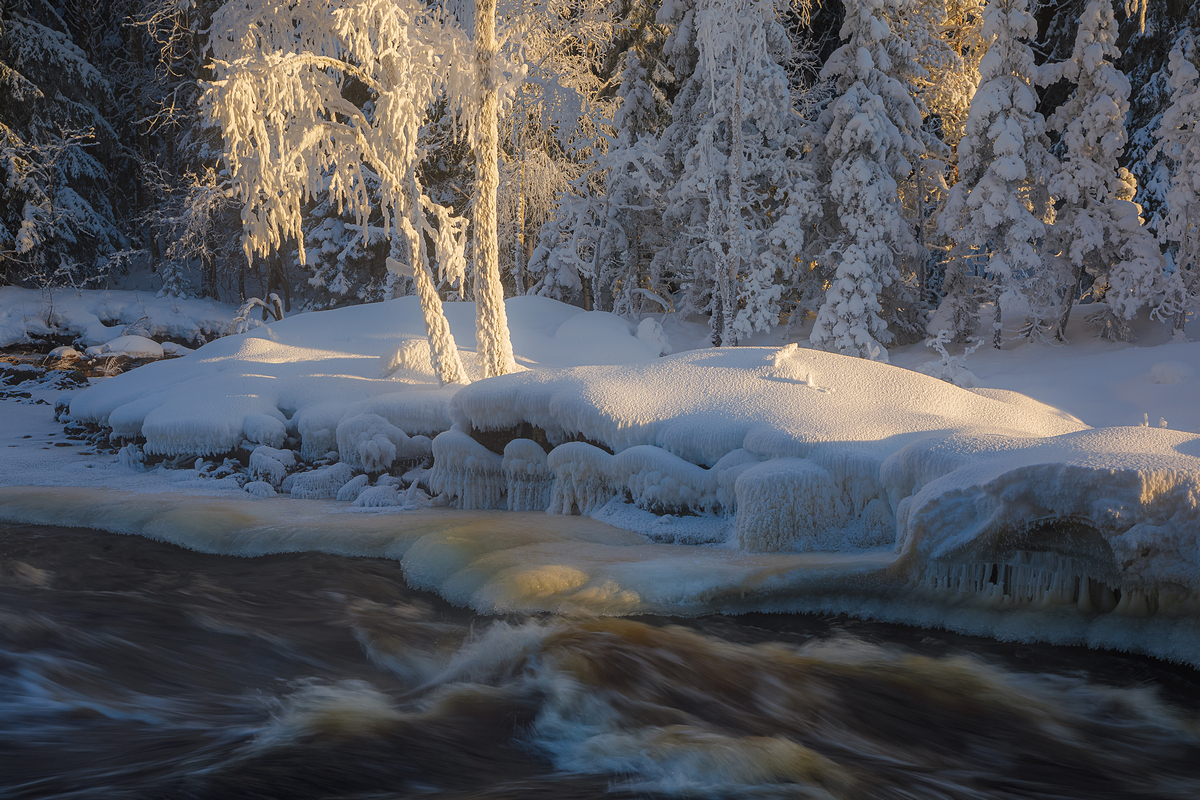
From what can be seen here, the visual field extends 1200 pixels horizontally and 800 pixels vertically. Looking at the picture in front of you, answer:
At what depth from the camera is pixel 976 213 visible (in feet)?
51.3

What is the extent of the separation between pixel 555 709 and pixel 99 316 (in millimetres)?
22901

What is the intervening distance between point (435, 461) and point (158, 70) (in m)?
22.0

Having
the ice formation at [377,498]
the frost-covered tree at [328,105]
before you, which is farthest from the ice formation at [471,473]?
the frost-covered tree at [328,105]

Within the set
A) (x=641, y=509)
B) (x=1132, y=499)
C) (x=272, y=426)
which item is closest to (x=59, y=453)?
(x=272, y=426)

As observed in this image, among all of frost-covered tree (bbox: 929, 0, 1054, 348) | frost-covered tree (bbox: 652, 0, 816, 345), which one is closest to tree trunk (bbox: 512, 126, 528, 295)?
A: frost-covered tree (bbox: 652, 0, 816, 345)

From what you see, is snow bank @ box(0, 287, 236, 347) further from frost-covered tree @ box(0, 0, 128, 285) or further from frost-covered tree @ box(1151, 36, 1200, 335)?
frost-covered tree @ box(1151, 36, 1200, 335)

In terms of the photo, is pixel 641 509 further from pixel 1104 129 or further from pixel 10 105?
pixel 10 105

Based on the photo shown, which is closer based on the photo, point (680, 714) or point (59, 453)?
point (680, 714)

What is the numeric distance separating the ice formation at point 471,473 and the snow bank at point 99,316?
16.7m

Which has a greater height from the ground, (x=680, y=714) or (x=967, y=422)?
(x=967, y=422)

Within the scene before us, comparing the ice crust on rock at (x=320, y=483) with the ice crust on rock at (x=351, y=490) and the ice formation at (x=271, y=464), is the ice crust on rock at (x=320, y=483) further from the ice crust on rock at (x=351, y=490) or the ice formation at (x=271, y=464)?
the ice formation at (x=271, y=464)

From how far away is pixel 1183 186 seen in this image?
47.1 ft

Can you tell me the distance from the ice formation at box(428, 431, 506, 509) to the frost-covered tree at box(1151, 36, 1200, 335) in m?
13.1

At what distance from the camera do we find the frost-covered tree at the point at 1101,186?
592 inches
